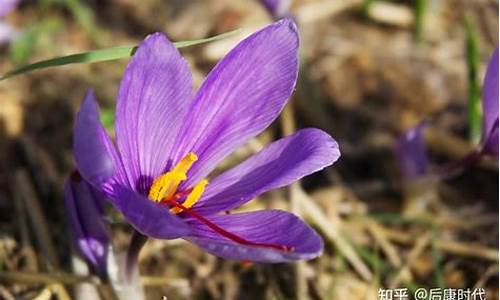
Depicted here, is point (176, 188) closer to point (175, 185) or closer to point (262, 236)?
point (175, 185)

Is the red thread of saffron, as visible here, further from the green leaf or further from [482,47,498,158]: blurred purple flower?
[482,47,498,158]: blurred purple flower

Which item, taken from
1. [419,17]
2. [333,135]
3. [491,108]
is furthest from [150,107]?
[419,17]

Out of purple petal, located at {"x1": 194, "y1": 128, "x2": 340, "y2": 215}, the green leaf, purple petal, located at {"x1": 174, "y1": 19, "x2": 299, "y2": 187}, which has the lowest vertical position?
purple petal, located at {"x1": 194, "y1": 128, "x2": 340, "y2": 215}

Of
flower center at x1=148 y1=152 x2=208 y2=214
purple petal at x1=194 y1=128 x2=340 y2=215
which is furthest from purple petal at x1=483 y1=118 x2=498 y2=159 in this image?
flower center at x1=148 y1=152 x2=208 y2=214

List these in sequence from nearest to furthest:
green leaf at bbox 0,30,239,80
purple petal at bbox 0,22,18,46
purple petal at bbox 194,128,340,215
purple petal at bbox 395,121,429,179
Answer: purple petal at bbox 194,128,340,215, green leaf at bbox 0,30,239,80, purple petal at bbox 395,121,429,179, purple petal at bbox 0,22,18,46

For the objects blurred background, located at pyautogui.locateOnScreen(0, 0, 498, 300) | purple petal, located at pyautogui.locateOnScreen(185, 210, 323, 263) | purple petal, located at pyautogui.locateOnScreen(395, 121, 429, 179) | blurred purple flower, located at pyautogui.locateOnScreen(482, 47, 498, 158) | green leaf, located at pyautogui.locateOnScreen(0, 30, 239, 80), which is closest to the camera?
purple petal, located at pyautogui.locateOnScreen(185, 210, 323, 263)

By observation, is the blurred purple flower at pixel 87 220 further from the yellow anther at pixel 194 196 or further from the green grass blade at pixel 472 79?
the green grass blade at pixel 472 79

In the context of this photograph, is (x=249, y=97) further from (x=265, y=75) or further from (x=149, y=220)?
(x=149, y=220)
